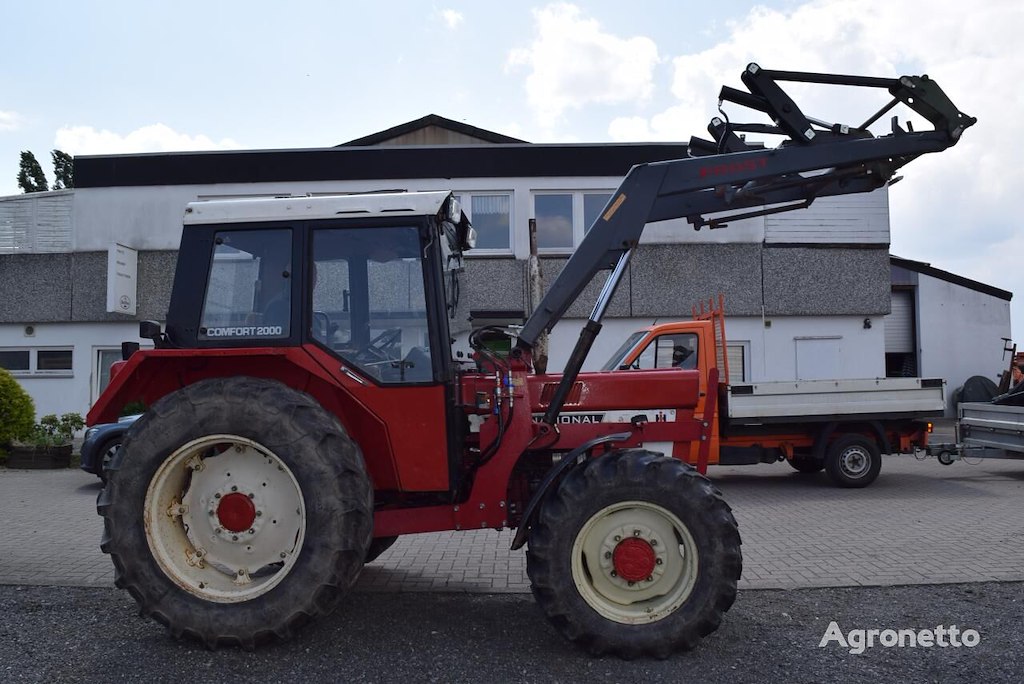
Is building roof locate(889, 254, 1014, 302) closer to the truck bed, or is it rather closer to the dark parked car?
the truck bed

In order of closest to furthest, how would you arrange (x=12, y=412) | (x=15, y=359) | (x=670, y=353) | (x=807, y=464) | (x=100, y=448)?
(x=670, y=353)
(x=100, y=448)
(x=807, y=464)
(x=12, y=412)
(x=15, y=359)

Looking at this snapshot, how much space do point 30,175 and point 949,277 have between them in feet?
114

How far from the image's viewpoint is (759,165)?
14.4 ft

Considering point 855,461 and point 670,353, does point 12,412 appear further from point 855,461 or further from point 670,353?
point 855,461

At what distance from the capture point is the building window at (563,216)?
1484 cm

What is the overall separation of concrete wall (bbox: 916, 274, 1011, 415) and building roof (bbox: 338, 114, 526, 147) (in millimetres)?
11371

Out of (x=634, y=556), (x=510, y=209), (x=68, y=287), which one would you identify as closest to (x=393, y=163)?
(x=510, y=209)

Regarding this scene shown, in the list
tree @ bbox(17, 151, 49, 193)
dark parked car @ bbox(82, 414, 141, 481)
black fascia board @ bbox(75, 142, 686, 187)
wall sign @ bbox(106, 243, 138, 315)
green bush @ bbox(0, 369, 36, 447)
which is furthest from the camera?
tree @ bbox(17, 151, 49, 193)

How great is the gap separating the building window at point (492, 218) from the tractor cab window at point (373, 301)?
10.6 m

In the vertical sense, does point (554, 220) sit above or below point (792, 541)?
above

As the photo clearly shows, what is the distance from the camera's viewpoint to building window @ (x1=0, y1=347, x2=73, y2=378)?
49.2 ft

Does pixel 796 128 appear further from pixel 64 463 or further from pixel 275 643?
pixel 64 463

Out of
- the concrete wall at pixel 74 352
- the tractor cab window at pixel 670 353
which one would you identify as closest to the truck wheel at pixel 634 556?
the tractor cab window at pixel 670 353

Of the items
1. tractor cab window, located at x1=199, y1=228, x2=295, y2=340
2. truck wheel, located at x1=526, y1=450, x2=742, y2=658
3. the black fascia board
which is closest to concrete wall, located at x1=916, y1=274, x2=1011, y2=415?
the black fascia board
